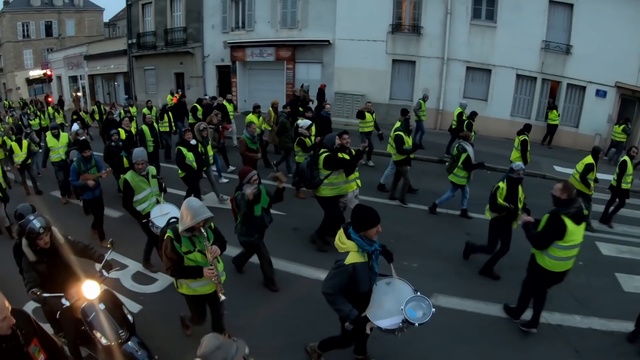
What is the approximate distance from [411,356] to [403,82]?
1543 centimetres

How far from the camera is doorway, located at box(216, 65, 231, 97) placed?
22891 mm

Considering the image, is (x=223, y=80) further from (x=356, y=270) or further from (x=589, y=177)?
(x=356, y=270)

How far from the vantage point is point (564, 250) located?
15.7 ft

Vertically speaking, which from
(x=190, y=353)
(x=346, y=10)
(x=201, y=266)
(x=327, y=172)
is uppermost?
(x=346, y=10)

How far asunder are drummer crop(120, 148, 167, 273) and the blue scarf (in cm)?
345

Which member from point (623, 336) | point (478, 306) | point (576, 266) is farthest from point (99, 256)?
point (576, 266)

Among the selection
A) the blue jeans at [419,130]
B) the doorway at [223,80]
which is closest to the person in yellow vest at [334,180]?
the blue jeans at [419,130]

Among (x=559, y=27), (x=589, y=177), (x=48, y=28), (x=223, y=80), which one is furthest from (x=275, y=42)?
(x=48, y=28)

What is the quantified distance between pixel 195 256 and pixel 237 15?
19.3m

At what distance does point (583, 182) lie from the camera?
27.6 ft

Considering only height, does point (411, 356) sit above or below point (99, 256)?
below

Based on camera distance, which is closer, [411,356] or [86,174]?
[411,356]

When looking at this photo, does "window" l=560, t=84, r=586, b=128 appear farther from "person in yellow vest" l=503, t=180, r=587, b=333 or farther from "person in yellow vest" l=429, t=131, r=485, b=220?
"person in yellow vest" l=503, t=180, r=587, b=333

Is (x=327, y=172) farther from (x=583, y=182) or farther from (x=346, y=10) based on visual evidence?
Answer: (x=346, y=10)
